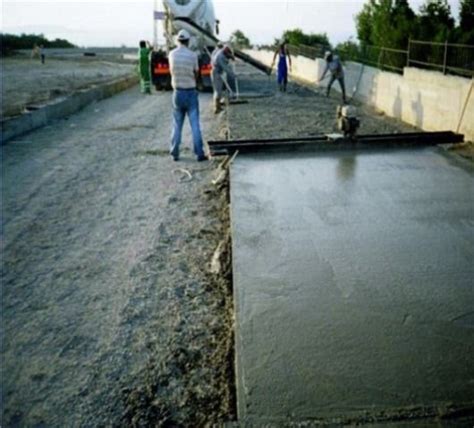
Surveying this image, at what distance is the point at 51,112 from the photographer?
1189 cm

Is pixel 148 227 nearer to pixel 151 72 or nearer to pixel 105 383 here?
pixel 105 383

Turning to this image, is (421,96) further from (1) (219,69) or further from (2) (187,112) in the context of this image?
(2) (187,112)

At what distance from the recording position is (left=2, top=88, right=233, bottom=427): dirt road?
2492 mm

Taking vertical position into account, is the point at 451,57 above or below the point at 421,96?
above

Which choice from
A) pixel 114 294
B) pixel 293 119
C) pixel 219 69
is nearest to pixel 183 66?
pixel 293 119

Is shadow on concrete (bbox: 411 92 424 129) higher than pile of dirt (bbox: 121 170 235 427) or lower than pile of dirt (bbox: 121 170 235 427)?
higher

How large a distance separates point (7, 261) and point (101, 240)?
2.72ft

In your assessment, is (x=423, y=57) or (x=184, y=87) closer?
(x=184, y=87)

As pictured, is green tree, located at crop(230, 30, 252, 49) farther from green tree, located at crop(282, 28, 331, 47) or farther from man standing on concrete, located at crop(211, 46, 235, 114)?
man standing on concrete, located at crop(211, 46, 235, 114)

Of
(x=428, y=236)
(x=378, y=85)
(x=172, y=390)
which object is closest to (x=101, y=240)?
(x=172, y=390)

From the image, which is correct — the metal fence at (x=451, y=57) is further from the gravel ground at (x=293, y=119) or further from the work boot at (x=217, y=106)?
the work boot at (x=217, y=106)

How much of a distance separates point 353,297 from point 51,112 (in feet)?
35.8

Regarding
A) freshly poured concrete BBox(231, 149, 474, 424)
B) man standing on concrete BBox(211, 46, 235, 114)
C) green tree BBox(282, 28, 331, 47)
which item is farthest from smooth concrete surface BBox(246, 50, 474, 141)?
green tree BBox(282, 28, 331, 47)

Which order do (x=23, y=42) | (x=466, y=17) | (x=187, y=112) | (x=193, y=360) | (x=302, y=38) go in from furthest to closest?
(x=23, y=42)
(x=302, y=38)
(x=466, y=17)
(x=187, y=112)
(x=193, y=360)
